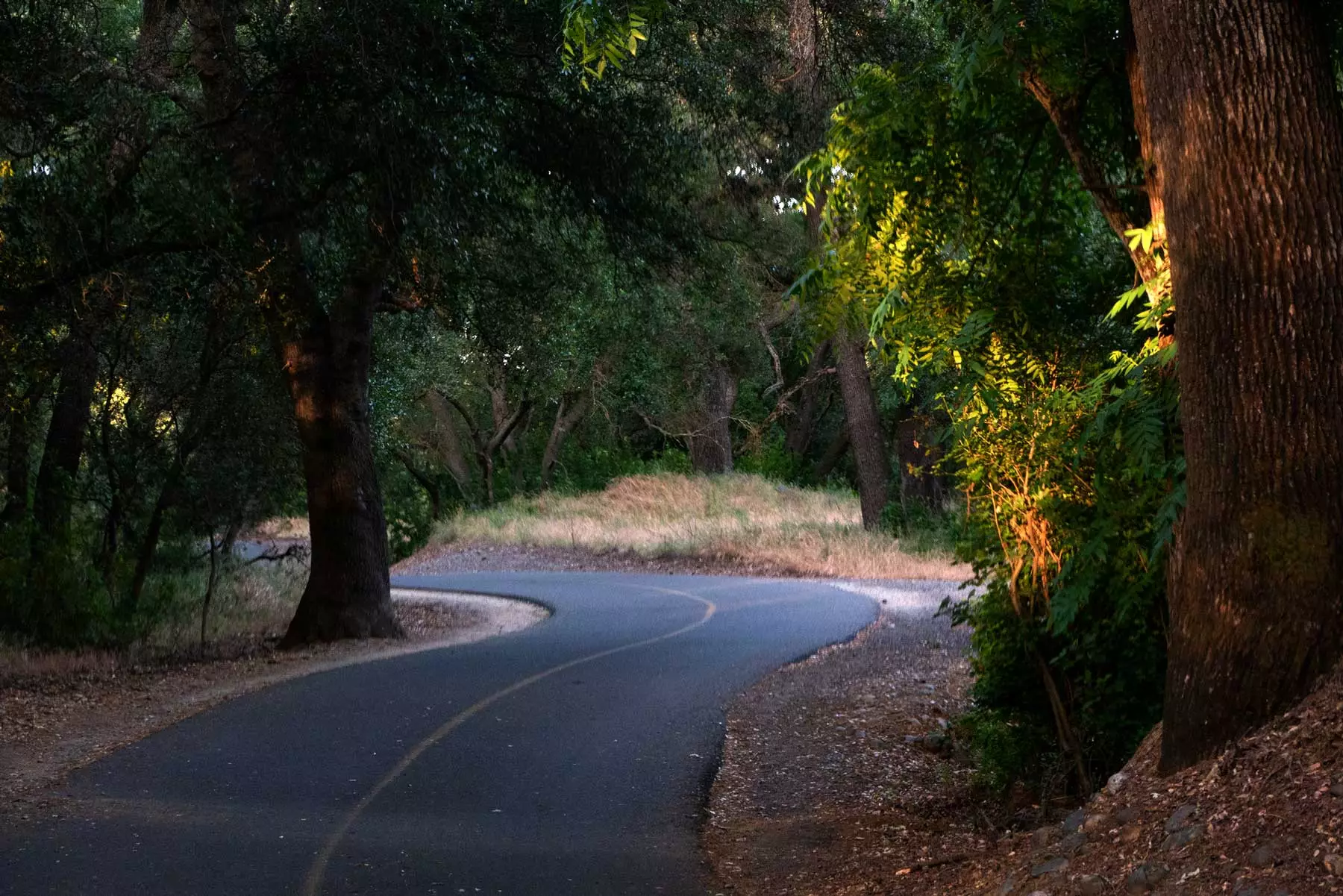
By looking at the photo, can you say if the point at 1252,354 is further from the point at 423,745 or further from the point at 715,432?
the point at 715,432

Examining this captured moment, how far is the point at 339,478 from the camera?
1750 centimetres

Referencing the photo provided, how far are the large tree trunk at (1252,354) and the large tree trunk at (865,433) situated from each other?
2340 cm

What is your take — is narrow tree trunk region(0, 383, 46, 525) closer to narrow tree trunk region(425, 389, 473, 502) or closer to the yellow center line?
the yellow center line

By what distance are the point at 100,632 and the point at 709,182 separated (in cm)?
1316

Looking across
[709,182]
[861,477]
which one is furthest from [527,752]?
[861,477]

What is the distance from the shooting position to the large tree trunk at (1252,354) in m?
5.30

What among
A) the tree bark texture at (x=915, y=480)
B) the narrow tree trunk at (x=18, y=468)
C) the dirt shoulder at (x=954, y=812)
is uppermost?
the narrow tree trunk at (x=18, y=468)

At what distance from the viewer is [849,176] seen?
28.7 feet

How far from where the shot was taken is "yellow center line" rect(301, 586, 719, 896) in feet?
22.6

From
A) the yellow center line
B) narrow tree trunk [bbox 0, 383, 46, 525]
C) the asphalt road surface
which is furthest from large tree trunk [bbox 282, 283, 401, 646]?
the yellow center line

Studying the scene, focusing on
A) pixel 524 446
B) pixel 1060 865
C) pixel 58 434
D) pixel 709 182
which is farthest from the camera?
pixel 524 446

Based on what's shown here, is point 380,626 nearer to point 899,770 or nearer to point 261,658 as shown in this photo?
point 261,658

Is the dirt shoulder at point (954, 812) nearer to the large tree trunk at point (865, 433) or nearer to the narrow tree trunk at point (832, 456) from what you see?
the large tree trunk at point (865, 433)

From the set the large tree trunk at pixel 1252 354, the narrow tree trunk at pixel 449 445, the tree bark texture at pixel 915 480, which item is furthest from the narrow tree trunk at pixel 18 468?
the narrow tree trunk at pixel 449 445
